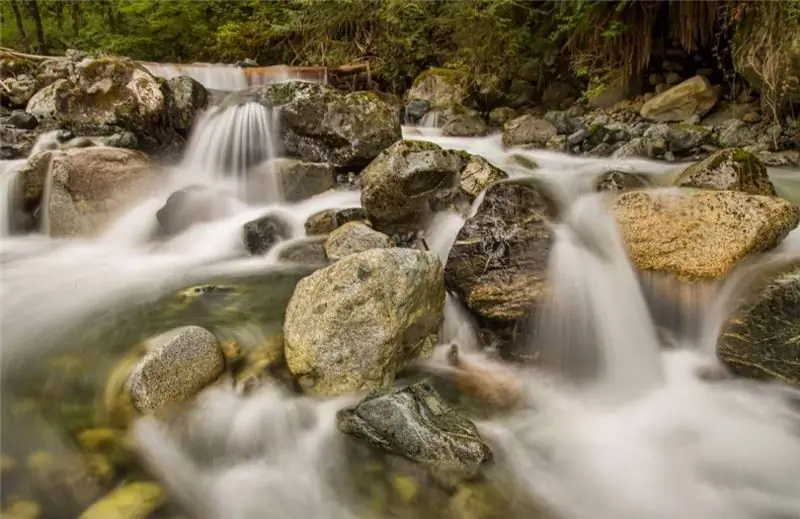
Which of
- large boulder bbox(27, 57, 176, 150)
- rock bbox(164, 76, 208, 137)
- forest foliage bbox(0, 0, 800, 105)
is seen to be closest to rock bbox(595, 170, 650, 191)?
forest foliage bbox(0, 0, 800, 105)

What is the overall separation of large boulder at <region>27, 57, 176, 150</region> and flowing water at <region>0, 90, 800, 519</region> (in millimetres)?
3340

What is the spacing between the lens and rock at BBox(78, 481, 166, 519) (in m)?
2.39

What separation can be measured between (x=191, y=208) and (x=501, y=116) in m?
7.83

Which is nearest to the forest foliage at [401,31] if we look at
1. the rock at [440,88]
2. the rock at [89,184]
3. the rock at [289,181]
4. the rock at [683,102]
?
the rock at [440,88]

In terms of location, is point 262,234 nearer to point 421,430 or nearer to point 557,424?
point 421,430

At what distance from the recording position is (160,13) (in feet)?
54.5

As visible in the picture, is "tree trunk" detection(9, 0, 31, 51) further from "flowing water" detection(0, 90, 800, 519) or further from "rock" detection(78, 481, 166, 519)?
"rock" detection(78, 481, 166, 519)

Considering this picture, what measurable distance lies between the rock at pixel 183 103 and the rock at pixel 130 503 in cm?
676

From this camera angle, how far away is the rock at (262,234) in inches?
231

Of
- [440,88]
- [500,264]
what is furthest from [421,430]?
[440,88]

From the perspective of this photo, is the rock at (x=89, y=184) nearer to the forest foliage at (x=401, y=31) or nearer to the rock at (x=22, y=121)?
the rock at (x=22, y=121)

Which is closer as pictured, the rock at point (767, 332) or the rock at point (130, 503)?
the rock at point (130, 503)

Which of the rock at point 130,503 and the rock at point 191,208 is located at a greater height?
the rock at point 191,208

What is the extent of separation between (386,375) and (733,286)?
2639 mm
